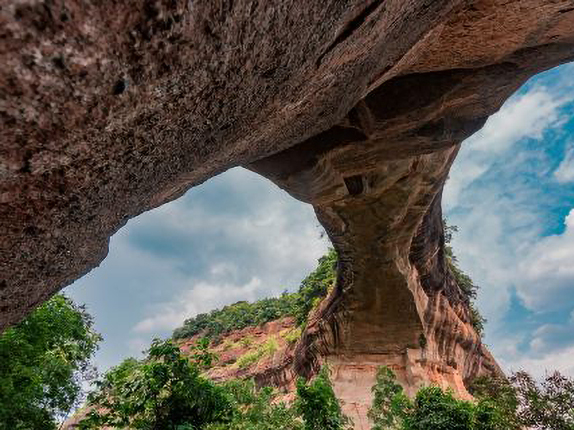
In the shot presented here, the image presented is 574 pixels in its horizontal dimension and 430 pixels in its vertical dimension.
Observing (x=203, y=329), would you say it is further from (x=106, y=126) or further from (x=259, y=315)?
(x=106, y=126)

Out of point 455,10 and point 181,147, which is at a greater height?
point 455,10

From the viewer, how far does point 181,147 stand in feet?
9.59

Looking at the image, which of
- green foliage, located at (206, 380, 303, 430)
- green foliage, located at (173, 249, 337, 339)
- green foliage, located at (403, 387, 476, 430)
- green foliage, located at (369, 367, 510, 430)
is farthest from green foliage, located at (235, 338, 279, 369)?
green foliage, located at (403, 387, 476, 430)

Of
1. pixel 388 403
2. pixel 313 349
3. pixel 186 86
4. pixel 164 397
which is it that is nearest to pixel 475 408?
pixel 388 403

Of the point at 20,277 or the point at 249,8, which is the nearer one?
the point at 249,8

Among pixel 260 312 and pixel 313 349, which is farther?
pixel 260 312

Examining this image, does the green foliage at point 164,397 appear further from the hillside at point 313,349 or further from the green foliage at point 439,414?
the green foliage at point 439,414

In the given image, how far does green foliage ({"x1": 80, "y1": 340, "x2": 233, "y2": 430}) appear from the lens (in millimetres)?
6988

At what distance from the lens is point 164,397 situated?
23.6 ft

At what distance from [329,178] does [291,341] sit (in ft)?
41.9

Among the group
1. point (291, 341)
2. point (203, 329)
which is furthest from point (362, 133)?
point (203, 329)

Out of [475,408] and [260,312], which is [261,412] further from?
[260,312]

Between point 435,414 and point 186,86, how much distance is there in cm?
1179

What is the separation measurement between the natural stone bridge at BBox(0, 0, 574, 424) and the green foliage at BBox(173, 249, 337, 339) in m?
14.5
